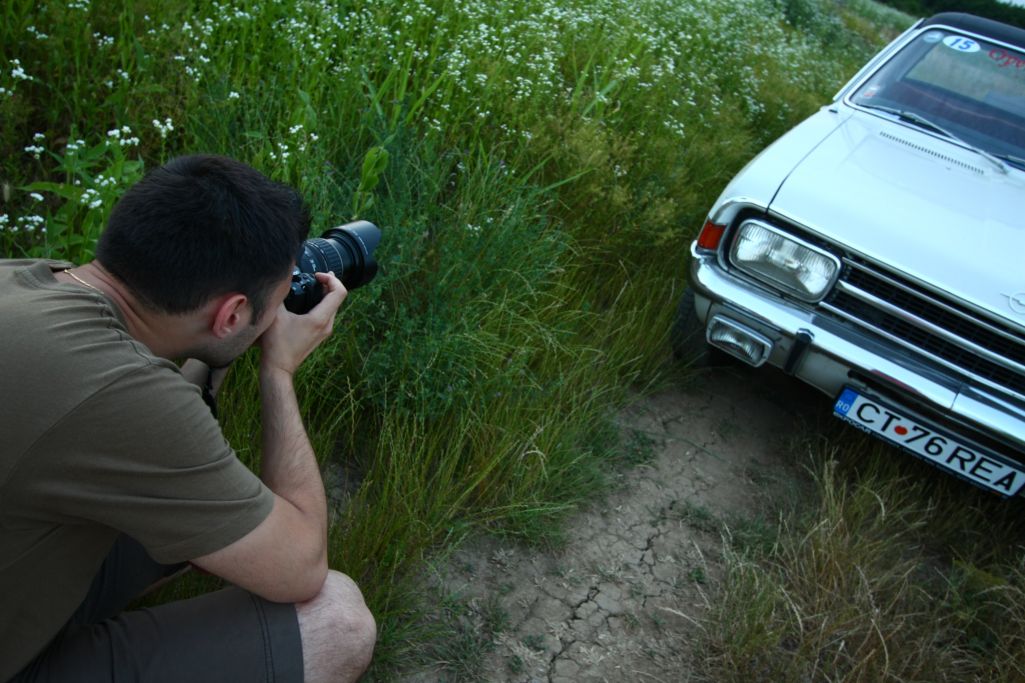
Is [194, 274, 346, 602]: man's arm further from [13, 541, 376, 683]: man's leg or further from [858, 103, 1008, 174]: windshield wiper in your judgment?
[858, 103, 1008, 174]: windshield wiper

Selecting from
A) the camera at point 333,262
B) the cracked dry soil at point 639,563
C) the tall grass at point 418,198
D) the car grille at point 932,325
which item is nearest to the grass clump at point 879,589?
the cracked dry soil at point 639,563

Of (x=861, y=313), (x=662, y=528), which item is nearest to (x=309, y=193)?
(x=662, y=528)

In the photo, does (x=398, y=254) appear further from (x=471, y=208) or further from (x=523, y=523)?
(x=523, y=523)

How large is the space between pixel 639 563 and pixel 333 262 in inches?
57.0

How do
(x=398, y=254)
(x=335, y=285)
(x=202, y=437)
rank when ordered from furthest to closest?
(x=398, y=254) < (x=335, y=285) < (x=202, y=437)

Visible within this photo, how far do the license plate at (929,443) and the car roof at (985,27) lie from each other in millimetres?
2290

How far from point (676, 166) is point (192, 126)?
2278 mm

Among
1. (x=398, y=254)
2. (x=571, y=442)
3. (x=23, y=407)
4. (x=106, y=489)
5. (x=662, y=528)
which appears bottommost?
(x=662, y=528)

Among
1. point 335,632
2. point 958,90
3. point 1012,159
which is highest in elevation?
point 958,90

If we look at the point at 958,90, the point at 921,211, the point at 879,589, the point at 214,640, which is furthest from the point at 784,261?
the point at 214,640

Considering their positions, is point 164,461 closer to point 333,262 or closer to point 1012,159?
Result: point 333,262

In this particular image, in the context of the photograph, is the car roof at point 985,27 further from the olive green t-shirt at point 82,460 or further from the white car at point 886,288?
the olive green t-shirt at point 82,460

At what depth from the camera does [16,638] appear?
1.42 meters

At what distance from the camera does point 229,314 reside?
1.57 meters
